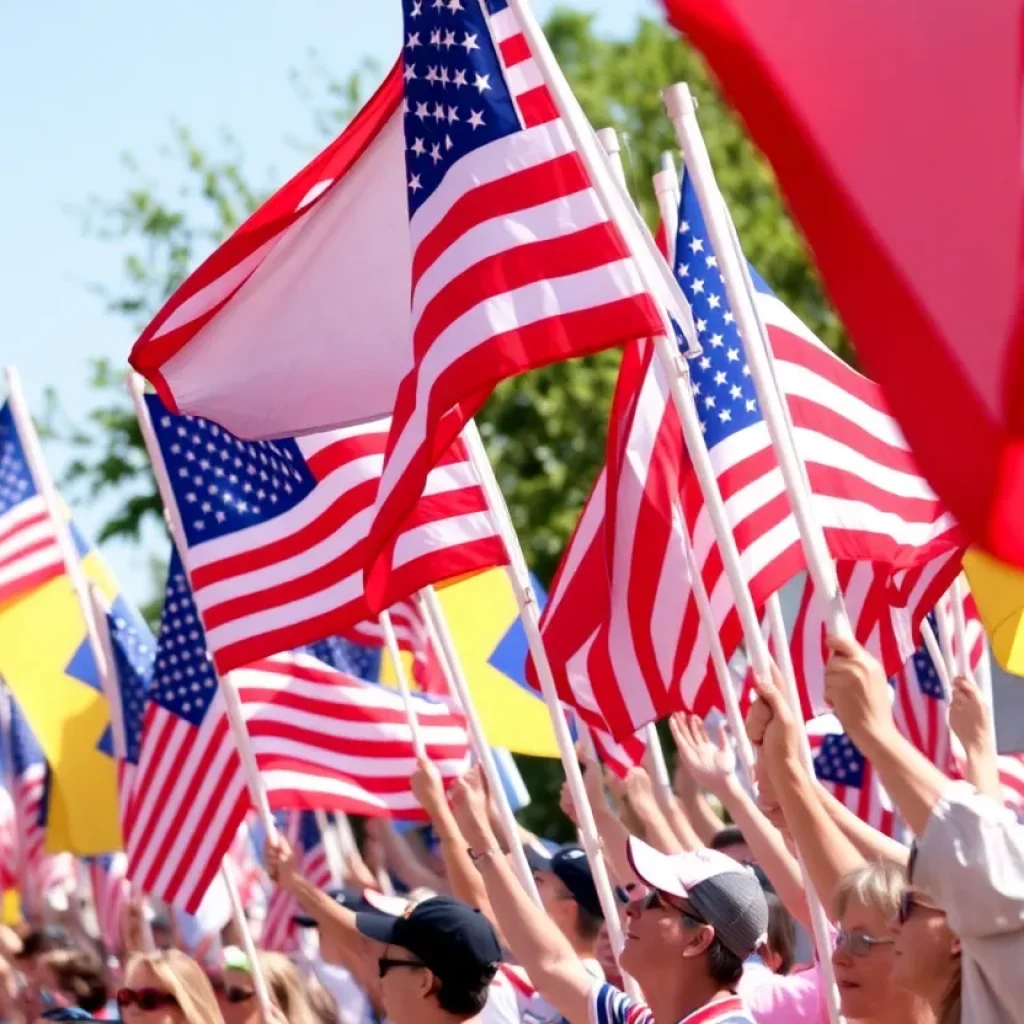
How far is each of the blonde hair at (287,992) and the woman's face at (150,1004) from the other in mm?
589

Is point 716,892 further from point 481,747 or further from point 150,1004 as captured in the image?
point 150,1004

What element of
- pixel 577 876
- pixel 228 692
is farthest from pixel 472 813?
pixel 228 692

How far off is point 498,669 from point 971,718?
595 cm

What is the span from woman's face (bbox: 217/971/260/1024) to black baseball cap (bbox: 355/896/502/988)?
2.47m

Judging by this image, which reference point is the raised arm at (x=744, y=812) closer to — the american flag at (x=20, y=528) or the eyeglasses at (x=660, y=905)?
the eyeglasses at (x=660, y=905)

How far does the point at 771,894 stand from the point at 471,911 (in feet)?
4.21

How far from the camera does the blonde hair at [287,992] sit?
343 inches

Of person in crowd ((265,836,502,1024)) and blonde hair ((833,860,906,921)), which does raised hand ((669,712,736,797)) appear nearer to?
person in crowd ((265,836,502,1024))

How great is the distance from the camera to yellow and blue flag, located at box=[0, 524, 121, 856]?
1370 cm

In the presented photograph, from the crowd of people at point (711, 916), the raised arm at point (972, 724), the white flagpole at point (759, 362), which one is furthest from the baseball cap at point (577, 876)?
the raised arm at point (972, 724)

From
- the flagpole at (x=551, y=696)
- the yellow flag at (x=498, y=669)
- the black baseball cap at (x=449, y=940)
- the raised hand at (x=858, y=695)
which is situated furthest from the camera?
the yellow flag at (x=498, y=669)

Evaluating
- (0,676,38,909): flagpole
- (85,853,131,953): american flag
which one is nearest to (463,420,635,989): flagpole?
(0,676,38,909): flagpole

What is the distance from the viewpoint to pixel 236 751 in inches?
416

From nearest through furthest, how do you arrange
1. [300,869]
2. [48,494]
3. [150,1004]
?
[150,1004]
[48,494]
[300,869]
